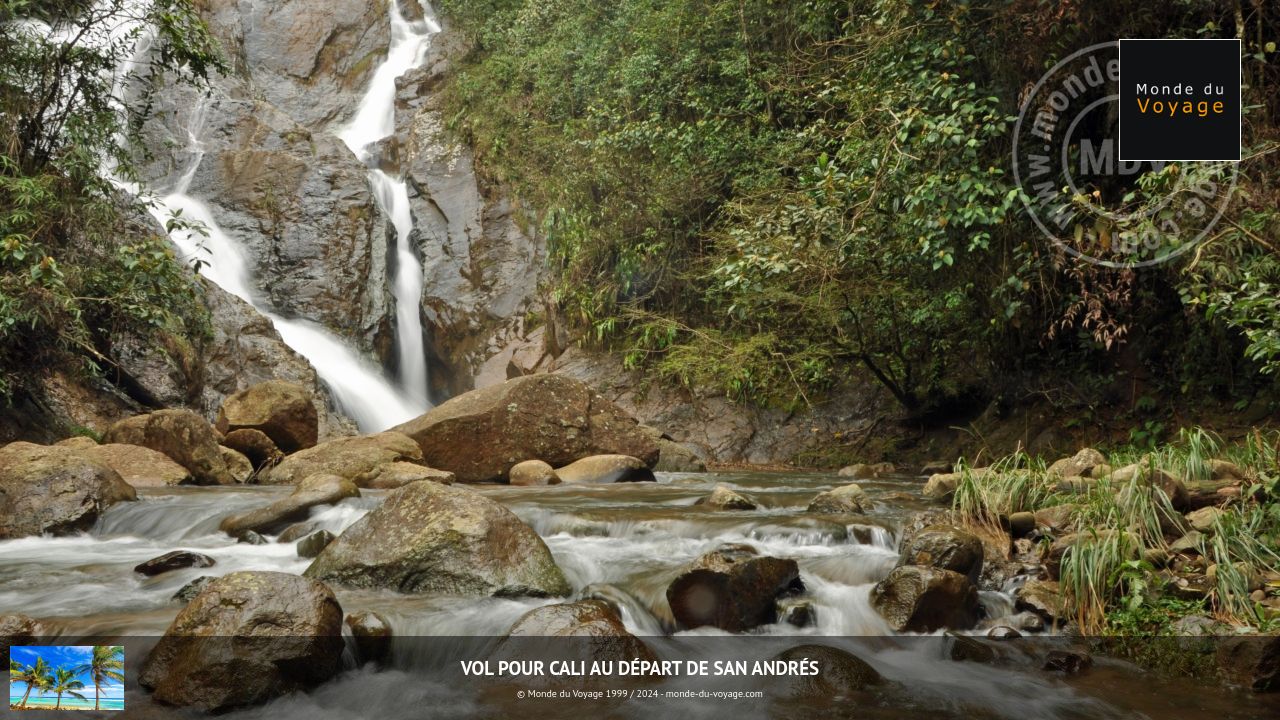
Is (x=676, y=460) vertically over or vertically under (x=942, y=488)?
under

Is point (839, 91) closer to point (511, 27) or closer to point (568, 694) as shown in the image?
point (568, 694)

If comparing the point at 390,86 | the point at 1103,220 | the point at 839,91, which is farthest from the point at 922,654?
the point at 390,86

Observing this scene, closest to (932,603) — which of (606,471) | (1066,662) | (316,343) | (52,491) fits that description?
(1066,662)

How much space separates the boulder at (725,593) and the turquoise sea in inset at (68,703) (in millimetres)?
2722

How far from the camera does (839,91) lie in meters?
10.8

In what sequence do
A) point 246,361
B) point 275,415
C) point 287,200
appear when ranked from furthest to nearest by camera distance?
point 287,200, point 246,361, point 275,415

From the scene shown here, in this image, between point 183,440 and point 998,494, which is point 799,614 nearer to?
point 998,494

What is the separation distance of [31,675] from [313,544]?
2.16 m

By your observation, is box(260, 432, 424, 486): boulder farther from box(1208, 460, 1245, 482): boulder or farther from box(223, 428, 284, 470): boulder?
box(1208, 460, 1245, 482): boulder

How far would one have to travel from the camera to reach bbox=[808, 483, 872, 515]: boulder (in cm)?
690

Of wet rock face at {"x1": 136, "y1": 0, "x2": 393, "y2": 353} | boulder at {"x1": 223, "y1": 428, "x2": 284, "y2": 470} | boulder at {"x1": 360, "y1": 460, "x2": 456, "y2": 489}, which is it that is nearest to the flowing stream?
boulder at {"x1": 360, "y1": 460, "x2": 456, "y2": 489}

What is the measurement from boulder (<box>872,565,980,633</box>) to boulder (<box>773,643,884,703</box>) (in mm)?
559

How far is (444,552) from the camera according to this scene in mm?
5176

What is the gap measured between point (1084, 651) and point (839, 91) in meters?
7.89
